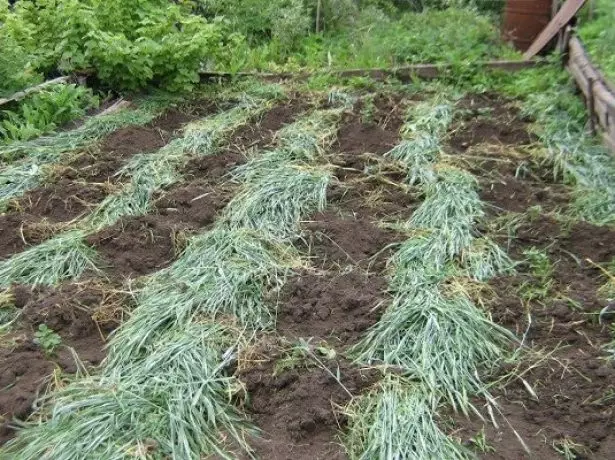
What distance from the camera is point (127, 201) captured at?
14.3ft

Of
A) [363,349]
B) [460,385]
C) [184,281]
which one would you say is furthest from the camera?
[184,281]

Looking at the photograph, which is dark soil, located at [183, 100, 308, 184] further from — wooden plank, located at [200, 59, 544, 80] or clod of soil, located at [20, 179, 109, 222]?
wooden plank, located at [200, 59, 544, 80]

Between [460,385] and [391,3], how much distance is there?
25.9 ft

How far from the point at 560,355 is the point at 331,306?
105cm

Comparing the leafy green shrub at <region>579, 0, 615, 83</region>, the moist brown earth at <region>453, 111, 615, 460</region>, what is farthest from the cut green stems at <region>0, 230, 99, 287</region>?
the leafy green shrub at <region>579, 0, 615, 83</region>

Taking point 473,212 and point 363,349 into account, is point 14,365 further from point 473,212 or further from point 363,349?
point 473,212

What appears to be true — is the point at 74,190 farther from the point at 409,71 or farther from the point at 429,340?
the point at 409,71

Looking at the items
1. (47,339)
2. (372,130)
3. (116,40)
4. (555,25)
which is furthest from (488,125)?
(47,339)

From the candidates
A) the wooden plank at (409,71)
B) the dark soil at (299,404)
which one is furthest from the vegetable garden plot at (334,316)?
the wooden plank at (409,71)

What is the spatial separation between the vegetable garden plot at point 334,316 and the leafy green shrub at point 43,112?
1507mm

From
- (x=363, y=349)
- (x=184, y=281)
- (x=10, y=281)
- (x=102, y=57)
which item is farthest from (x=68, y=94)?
(x=363, y=349)

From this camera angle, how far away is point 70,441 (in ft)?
8.00

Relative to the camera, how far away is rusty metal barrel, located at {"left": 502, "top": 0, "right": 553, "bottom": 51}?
7.41 metres

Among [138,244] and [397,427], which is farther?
[138,244]
